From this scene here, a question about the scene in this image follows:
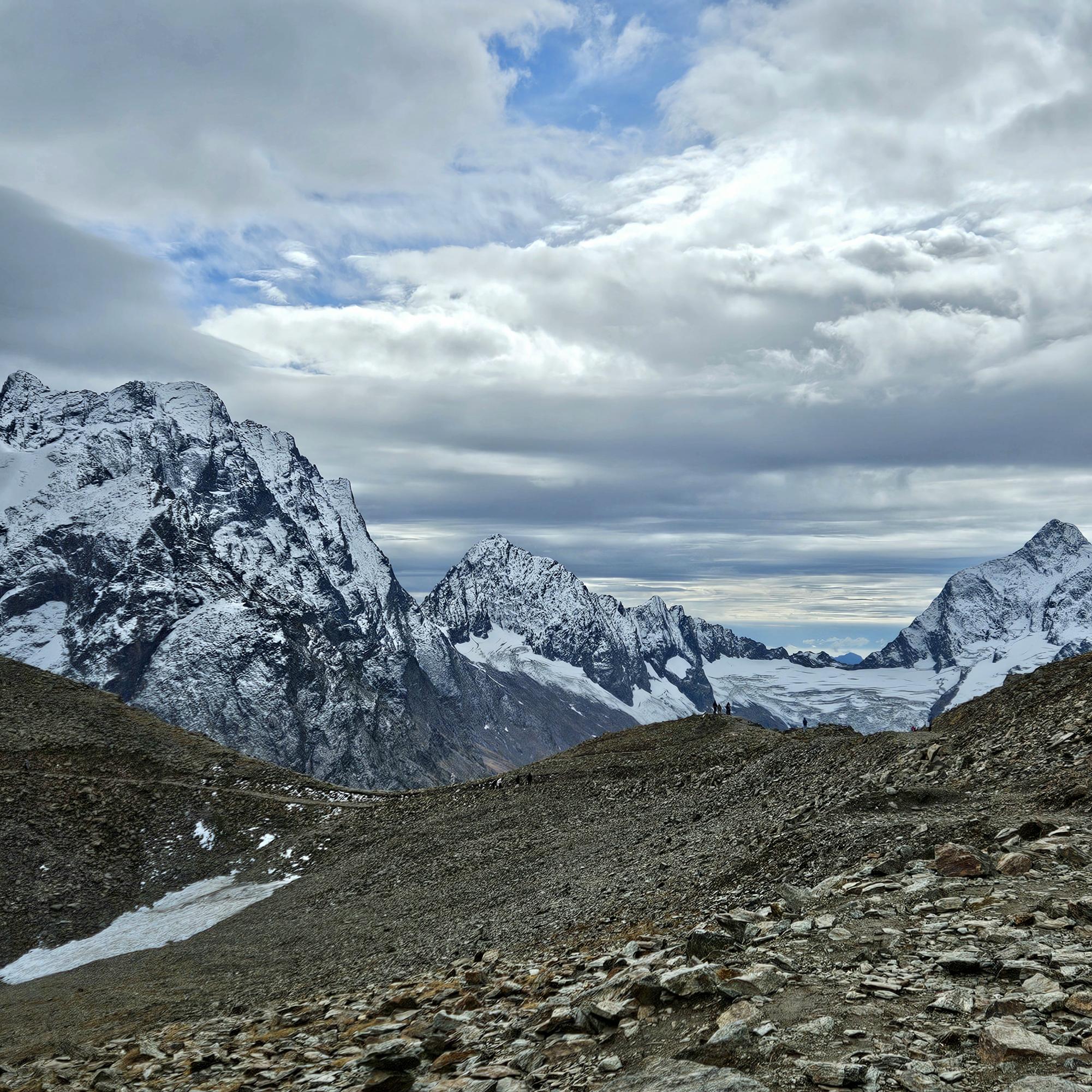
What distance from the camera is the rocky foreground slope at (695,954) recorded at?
9.52m

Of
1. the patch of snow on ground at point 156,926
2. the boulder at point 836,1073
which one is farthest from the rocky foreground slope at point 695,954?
the patch of snow on ground at point 156,926

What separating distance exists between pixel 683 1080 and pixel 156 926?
44664 millimetres

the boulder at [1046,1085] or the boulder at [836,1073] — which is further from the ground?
the boulder at [1046,1085]

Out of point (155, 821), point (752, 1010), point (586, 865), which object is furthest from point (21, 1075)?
point (155, 821)

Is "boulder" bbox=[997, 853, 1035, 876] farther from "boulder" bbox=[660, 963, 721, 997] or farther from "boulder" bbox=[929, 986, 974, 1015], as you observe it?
"boulder" bbox=[660, 963, 721, 997]

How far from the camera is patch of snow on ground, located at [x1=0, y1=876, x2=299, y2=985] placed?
39.9m

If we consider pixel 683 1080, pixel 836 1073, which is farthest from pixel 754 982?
pixel 836 1073

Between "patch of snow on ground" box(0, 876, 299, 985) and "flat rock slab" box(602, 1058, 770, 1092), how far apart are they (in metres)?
39.4

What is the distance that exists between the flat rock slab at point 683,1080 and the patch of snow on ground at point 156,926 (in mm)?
39382

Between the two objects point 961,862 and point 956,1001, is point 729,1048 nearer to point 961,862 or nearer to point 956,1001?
point 956,1001

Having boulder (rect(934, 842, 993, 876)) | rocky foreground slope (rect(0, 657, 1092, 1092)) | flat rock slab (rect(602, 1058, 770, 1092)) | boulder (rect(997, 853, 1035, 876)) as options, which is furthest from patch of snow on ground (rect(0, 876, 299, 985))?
boulder (rect(997, 853, 1035, 876))

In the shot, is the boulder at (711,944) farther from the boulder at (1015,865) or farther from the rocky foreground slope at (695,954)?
the boulder at (1015,865)

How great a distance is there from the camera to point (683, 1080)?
909cm

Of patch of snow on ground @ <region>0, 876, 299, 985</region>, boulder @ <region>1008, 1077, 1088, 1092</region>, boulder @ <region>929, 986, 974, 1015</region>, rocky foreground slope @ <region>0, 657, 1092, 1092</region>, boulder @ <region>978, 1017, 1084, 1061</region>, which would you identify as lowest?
patch of snow on ground @ <region>0, 876, 299, 985</region>
